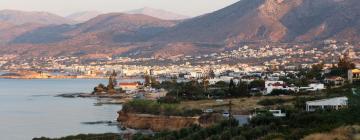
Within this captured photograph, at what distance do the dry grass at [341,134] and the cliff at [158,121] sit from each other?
1687 centimetres

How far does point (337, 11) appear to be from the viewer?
19862 cm

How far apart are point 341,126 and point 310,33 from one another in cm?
17602

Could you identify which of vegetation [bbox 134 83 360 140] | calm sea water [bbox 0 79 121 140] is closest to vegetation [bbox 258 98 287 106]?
calm sea water [bbox 0 79 121 140]

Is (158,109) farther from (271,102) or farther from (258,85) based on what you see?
(258,85)

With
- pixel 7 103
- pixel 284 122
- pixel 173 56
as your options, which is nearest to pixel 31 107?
pixel 7 103

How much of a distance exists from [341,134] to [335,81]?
36443mm

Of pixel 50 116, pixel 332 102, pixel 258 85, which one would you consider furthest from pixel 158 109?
pixel 50 116

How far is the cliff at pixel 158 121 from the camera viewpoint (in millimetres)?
38406

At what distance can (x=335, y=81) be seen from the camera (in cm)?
5516

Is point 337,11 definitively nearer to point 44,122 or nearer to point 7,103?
point 7,103

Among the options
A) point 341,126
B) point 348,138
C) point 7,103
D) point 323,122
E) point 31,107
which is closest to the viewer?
point 348,138

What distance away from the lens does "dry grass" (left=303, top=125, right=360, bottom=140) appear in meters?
18.8

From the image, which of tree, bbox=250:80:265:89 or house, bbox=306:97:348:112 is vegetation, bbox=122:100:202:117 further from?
tree, bbox=250:80:265:89

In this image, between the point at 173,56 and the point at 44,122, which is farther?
the point at 173,56
